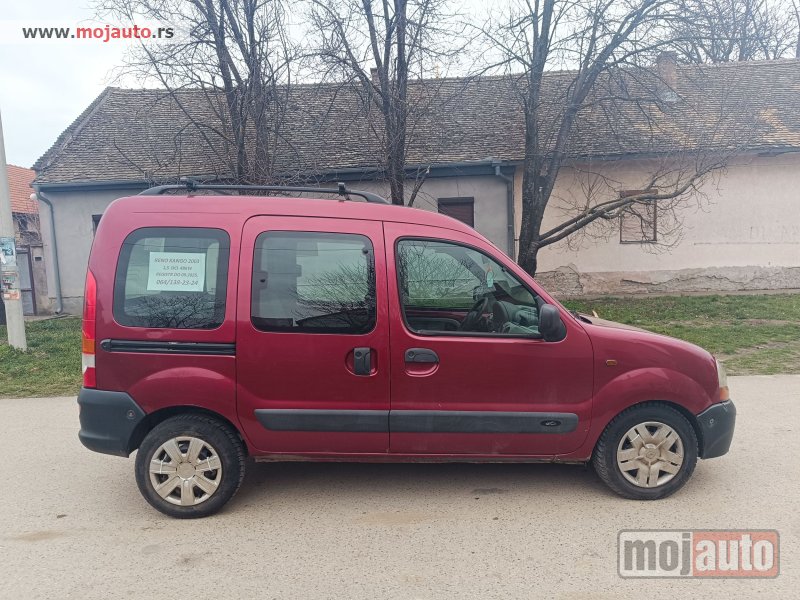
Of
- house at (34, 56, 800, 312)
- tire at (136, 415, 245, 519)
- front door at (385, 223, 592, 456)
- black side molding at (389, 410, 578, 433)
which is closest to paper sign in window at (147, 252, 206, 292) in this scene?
tire at (136, 415, 245, 519)

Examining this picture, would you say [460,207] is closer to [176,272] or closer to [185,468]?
[176,272]

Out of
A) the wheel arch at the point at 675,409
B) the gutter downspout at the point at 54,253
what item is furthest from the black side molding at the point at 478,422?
the gutter downspout at the point at 54,253

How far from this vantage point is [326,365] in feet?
11.5

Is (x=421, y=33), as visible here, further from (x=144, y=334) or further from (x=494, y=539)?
(x=494, y=539)

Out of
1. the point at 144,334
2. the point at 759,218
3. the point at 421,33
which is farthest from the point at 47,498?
the point at 759,218

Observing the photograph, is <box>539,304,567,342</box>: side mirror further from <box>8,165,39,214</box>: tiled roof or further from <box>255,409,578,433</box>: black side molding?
<box>8,165,39,214</box>: tiled roof

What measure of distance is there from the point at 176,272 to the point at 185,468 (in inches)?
51.1

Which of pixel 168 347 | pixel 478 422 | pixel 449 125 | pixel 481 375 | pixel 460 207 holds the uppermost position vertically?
pixel 449 125

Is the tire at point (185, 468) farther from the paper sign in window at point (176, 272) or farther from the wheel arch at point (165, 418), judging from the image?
the paper sign in window at point (176, 272)

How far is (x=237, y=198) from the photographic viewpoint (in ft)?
11.9

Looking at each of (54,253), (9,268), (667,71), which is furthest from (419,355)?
(54,253)

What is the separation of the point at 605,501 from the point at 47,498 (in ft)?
13.1

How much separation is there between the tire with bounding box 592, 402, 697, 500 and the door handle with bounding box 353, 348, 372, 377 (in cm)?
170

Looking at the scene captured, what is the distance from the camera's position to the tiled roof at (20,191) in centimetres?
2403
